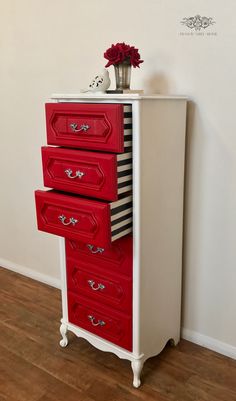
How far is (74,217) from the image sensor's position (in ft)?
4.69

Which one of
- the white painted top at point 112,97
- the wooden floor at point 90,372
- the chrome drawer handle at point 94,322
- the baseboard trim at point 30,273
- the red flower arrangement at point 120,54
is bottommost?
the wooden floor at point 90,372

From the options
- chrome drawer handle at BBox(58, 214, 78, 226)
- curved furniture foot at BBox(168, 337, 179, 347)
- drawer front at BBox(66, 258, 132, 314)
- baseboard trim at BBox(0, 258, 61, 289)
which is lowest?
curved furniture foot at BBox(168, 337, 179, 347)

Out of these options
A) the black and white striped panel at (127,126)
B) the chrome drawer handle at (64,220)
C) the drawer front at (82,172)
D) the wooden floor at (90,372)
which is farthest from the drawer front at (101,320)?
the black and white striped panel at (127,126)

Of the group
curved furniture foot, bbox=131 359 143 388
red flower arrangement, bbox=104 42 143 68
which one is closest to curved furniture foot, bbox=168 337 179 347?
curved furniture foot, bbox=131 359 143 388

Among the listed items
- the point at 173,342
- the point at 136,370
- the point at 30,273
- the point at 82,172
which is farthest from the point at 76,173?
the point at 30,273

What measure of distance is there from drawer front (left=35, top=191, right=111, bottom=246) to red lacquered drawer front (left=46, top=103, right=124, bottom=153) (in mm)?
202

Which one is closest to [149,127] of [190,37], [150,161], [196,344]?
[150,161]

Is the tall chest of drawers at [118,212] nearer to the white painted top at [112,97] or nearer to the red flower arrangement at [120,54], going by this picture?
the white painted top at [112,97]

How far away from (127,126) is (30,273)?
154 cm

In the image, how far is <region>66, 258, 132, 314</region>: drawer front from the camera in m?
1.58

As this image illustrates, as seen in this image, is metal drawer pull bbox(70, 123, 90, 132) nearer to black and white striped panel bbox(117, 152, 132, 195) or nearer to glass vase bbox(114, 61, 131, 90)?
black and white striped panel bbox(117, 152, 132, 195)

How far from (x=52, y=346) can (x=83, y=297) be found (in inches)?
13.9

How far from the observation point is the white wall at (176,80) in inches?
62.7

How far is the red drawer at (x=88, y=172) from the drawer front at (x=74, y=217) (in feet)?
0.14
